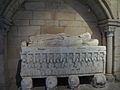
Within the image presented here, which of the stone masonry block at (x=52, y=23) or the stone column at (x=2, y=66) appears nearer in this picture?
the stone column at (x=2, y=66)

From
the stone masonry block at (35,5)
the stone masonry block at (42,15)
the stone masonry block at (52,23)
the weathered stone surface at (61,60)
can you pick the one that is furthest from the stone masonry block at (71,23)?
the weathered stone surface at (61,60)

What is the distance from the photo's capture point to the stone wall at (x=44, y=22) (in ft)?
12.9

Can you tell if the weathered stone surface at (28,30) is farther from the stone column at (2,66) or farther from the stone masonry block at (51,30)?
the stone column at (2,66)

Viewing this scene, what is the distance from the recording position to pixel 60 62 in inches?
130

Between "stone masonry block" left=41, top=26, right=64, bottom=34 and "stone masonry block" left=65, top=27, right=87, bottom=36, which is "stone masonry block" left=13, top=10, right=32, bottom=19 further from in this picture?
"stone masonry block" left=65, top=27, right=87, bottom=36

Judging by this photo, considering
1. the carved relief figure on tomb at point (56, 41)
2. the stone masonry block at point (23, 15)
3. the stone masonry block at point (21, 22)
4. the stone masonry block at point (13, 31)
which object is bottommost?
the carved relief figure on tomb at point (56, 41)

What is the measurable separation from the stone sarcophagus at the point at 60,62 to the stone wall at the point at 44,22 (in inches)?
27.1

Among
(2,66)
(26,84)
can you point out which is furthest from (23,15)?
(26,84)

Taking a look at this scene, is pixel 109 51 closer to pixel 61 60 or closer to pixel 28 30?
pixel 61 60

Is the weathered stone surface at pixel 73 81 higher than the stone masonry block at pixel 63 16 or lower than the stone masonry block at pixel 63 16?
lower

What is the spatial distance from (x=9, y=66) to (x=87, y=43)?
5.79ft

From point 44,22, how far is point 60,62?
1.20 m

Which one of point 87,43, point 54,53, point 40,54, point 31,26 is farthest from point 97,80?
point 31,26

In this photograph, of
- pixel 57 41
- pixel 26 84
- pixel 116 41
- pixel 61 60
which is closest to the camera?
pixel 26 84
